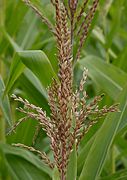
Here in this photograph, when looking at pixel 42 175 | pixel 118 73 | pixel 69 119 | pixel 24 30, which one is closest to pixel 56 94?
pixel 69 119

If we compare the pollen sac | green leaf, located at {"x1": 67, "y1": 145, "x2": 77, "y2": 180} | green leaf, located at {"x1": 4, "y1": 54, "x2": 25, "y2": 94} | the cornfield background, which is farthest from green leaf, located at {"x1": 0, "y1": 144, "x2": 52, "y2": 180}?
the pollen sac

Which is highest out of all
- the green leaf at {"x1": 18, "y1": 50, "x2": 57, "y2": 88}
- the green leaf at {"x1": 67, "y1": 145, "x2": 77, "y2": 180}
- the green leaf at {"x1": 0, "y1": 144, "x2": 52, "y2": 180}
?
the green leaf at {"x1": 18, "y1": 50, "x2": 57, "y2": 88}

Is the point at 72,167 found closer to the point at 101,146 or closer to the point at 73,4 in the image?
the point at 101,146

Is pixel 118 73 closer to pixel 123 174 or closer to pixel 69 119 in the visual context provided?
pixel 123 174

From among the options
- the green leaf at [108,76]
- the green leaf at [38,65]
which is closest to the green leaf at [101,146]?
the green leaf at [38,65]

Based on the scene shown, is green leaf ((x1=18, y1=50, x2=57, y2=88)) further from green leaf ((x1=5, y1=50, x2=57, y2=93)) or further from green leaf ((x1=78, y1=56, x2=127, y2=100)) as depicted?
green leaf ((x1=78, y1=56, x2=127, y2=100))

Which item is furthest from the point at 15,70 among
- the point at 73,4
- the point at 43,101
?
the point at 73,4
